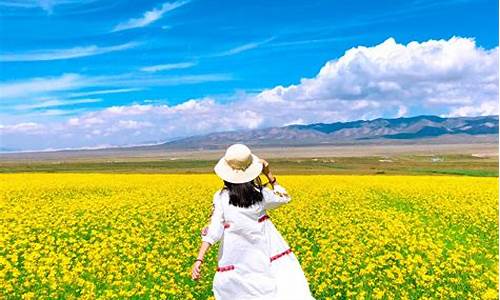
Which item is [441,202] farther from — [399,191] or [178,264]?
[178,264]

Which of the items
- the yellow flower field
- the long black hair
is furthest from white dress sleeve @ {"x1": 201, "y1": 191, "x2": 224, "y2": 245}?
the yellow flower field

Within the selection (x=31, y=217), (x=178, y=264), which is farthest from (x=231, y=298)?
(x=31, y=217)

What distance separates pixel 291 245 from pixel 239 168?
497 centimetres

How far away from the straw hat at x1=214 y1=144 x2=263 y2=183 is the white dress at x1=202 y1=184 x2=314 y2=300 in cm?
28

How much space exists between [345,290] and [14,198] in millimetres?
14604

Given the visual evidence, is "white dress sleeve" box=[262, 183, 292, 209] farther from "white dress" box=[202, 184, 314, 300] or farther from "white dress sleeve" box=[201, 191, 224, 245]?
"white dress sleeve" box=[201, 191, 224, 245]

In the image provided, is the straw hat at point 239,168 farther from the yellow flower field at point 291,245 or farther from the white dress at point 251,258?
the yellow flower field at point 291,245

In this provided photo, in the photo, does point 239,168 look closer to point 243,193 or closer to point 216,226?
point 243,193

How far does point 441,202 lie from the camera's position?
55.3 feet

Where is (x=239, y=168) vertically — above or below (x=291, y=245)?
above

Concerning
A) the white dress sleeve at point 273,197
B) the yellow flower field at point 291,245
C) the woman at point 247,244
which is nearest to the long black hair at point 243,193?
the woman at point 247,244

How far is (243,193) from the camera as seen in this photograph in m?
5.64

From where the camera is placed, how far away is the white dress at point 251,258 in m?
5.69

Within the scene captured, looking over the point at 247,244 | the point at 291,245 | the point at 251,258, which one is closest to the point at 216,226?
the point at 247,244
